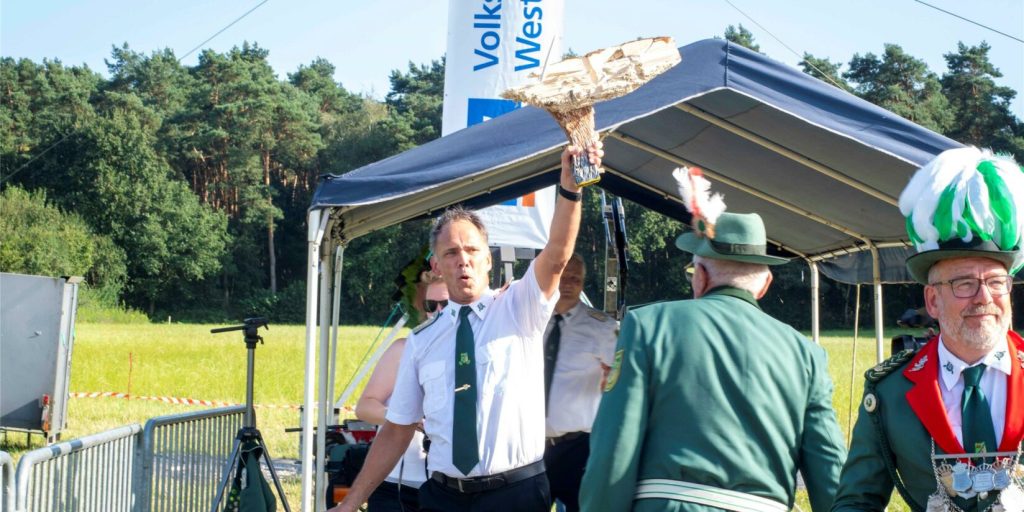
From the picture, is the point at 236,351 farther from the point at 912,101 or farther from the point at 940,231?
the point at 912,101

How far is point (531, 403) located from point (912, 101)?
2339 inches

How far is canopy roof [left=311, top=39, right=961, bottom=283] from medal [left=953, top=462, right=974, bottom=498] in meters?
2.47

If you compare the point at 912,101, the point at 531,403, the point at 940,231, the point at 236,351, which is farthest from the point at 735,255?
the point at 912,101

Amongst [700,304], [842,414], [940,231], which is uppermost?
[940,231]

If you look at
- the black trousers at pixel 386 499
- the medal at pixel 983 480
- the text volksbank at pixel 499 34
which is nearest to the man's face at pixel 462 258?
the black trousers at pixel 386 499

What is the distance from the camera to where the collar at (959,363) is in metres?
2.77

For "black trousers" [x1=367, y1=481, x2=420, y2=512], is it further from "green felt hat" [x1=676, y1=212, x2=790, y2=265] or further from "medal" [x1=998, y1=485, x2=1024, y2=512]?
"medal" [x1=998, y1=485, x2=1024, y2=512]

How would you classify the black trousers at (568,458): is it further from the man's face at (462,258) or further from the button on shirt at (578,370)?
the man's face at (462,258)

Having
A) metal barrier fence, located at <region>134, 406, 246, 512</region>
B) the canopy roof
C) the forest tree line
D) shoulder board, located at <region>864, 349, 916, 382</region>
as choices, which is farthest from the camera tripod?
the forest tree line

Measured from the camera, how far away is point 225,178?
70188mm

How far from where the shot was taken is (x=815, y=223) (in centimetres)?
837

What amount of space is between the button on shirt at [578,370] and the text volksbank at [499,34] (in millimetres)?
2409

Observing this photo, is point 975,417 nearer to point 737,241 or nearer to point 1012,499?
point 1012,499

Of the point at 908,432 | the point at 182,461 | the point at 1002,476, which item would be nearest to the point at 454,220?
the point at 908,432
